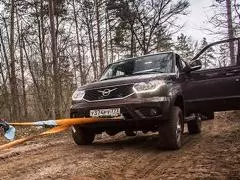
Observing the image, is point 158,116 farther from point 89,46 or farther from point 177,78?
point 89,46

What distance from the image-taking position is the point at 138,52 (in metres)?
27.2

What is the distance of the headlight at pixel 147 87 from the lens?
6762 mm

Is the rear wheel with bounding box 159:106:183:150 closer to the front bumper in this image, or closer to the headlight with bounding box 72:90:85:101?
the front bumper

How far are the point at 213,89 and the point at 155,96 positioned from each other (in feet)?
7.31

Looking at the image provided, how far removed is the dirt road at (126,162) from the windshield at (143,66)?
57.8 inches

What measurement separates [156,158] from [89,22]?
25592mm

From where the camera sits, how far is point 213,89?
27.7 feet

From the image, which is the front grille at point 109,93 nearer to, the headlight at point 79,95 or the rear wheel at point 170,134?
the headlight at point 79,95

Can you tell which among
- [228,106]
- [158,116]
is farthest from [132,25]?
[158,116]

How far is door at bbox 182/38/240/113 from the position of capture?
8.35 m

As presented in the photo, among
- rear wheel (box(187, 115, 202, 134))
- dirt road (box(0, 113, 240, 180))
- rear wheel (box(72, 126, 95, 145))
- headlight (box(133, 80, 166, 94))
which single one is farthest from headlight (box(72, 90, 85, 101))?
rear wheel (box(187, 115, 202, 134))

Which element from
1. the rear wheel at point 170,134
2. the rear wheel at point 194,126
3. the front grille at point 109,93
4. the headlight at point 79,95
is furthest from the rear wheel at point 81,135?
the rear wheel at point 194,126

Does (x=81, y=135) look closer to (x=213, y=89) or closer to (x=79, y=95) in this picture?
(x=79, y=95)

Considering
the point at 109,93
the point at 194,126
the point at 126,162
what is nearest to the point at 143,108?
the point at 109,93
